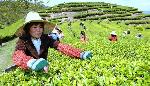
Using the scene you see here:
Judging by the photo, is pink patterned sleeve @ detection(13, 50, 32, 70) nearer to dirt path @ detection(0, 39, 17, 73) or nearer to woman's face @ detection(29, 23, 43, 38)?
woman's face @ detection(29, 23, 43, 38)

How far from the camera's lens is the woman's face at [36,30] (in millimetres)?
6289

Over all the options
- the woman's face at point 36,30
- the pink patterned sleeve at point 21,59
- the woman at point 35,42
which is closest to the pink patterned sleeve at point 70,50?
the woman at point 35,42

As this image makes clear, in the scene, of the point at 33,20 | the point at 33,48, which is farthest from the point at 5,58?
the point at 33,20

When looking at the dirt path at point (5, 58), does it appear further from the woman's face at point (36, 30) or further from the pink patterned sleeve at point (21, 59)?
the pink patterned sleeve at point (21, 59)

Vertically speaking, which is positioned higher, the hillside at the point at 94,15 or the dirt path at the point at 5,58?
the dirt path at the point at 5,58

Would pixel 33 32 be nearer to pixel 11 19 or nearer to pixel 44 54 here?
pixel 44 54

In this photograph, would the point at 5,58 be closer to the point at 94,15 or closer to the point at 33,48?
the point at 33,48

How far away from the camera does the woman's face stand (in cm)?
629

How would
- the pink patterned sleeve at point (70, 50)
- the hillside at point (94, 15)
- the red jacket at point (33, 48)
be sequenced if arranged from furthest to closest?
the hillside at point (94, 15) < the pink patterned sleeve at point (70, 50) < the red jacket at point (33, 48)

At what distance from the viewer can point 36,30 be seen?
6289 millimetres

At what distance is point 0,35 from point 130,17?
29899mm

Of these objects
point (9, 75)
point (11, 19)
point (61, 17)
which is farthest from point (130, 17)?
point (9, 75)

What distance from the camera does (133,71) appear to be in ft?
19.9

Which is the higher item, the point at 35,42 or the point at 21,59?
the point at 35,42
